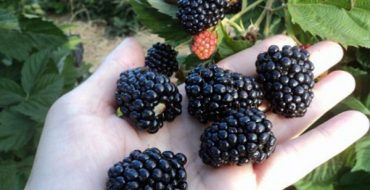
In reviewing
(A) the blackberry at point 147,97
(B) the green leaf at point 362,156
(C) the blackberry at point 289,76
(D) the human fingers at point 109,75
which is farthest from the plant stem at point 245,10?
(B) the green leaf at point 362,156

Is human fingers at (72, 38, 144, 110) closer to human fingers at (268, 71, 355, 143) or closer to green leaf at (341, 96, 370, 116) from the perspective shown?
human fingers at (268, 71, 355, 143)

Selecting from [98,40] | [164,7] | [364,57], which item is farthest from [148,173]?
[98,40]

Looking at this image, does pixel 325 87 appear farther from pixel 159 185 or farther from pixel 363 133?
pixel 159 185

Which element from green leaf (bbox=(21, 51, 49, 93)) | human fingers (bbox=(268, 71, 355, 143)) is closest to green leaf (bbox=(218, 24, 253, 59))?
human fingers (bbox=(268, 71, 355, 143))

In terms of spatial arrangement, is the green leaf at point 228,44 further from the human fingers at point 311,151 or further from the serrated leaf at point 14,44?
the serrated leaf at point 14,44

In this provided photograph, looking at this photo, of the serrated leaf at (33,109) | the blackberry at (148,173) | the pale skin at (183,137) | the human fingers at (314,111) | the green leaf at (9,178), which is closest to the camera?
the blackberry at (148,173)

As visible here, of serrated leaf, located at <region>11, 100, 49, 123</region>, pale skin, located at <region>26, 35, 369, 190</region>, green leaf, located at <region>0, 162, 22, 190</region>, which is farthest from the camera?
serrated leaf, located at <region>11, 100, 49, 123</region>

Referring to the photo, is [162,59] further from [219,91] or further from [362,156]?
[362,156]
